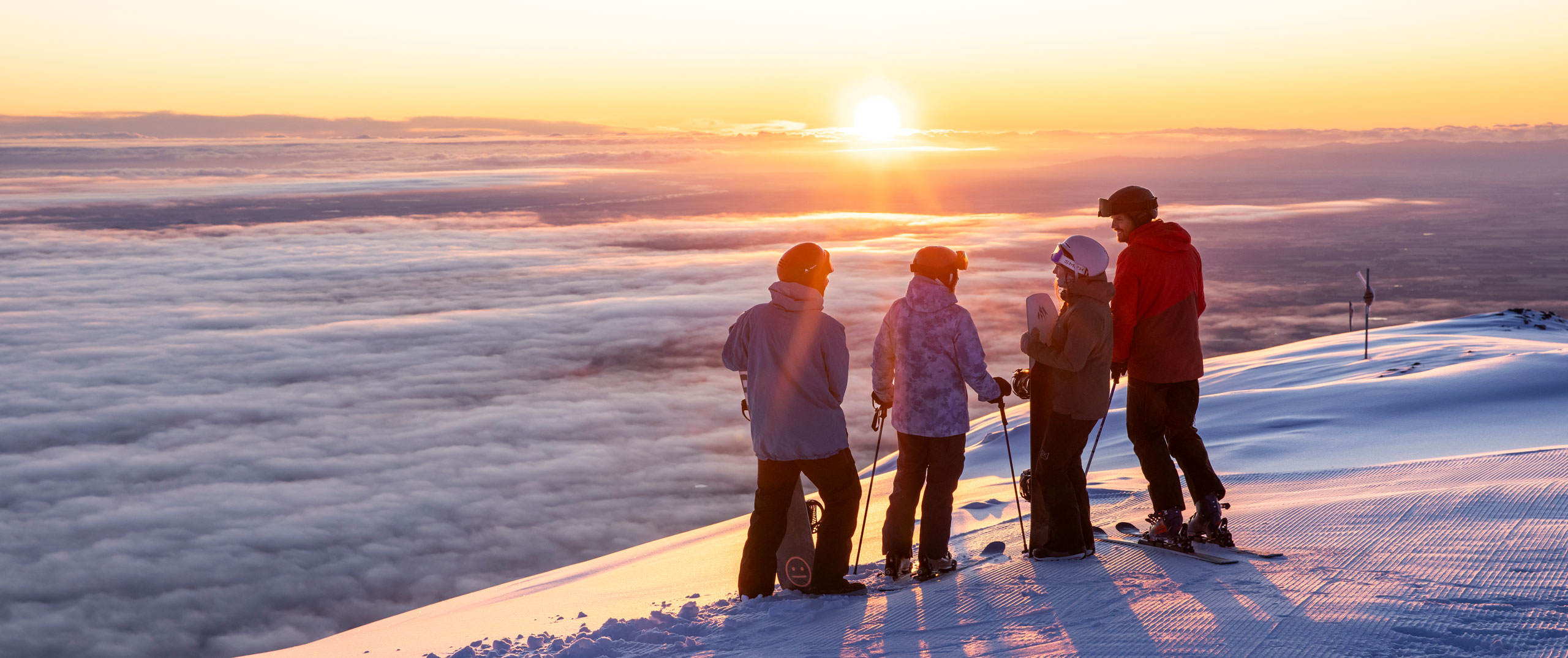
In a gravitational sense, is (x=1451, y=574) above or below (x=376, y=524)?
above

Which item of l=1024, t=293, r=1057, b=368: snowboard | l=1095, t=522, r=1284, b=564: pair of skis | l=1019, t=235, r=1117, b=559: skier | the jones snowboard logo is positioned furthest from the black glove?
the jones snowboard logo

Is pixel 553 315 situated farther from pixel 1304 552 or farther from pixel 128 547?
pixel 1304 552

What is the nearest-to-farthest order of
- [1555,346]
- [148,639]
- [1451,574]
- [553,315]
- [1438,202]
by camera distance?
1. [1451,574]
2. [1555,346]
3. [148,639]
4. [553,315]
5. [1438,202]

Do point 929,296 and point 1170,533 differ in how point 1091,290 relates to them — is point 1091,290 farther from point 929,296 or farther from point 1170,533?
point 1170,533

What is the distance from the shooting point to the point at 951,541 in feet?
16.5

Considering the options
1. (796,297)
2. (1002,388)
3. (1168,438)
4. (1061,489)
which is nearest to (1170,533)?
(1168,438)

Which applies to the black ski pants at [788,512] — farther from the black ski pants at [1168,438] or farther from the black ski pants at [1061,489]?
the black ski pants at [1168,438]

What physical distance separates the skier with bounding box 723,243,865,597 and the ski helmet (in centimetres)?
38

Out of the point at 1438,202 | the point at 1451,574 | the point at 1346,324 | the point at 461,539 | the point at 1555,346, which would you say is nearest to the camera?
the point at 1451,574

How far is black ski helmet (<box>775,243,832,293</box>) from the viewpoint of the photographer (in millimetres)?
3764

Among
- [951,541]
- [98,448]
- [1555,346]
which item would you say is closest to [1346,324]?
[1555,346]

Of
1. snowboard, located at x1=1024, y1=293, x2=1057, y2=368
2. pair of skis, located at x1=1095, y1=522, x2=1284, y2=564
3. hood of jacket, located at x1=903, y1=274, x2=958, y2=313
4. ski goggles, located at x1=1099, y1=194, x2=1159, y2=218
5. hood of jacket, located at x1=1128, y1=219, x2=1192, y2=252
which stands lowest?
pair of skis, located at x1=1095, y1=522, x2=1284, y2=564

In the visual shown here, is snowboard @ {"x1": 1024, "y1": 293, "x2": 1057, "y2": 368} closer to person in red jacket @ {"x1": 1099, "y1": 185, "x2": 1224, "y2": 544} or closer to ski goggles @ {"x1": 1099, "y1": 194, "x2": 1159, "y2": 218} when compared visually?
person in red jacket @ {"x1": 1099, "y1": 185, "x2": 1224, "y2": 544}

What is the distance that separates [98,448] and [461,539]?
13.6 metres
